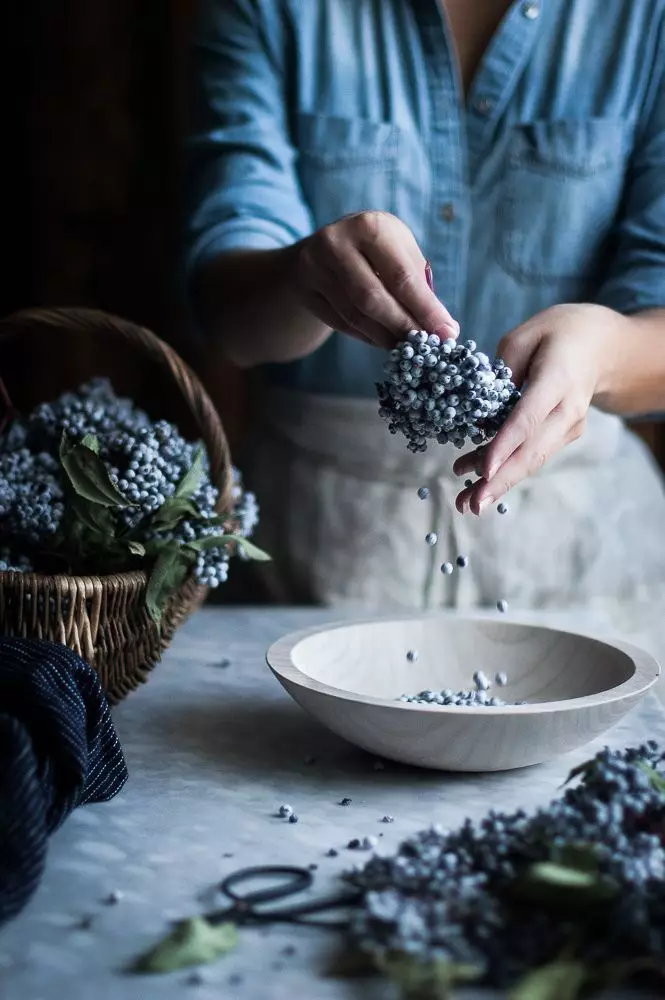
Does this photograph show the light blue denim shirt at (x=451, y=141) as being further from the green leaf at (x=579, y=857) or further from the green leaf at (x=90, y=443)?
the green leaf at (x=579, y=857)

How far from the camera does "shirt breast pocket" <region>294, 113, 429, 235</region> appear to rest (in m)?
1.41

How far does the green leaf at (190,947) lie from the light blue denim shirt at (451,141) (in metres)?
0.92

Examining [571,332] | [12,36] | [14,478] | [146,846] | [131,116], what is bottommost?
[146,846]

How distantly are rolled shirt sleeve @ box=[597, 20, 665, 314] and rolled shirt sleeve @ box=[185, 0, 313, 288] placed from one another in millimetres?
411

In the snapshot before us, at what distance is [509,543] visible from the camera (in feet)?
4.82

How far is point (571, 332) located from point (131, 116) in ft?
5.62

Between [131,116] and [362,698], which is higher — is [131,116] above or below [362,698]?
above

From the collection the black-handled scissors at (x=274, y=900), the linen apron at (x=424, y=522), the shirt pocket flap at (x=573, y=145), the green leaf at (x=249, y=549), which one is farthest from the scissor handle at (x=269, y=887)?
the shirt pocket flap at (x=573, y=145)

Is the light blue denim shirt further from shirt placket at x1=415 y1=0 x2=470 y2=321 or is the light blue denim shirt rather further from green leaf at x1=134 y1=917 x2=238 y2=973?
green leaf at x1=134 y1=917 x2=238 y2=973

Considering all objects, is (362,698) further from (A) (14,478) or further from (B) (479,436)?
(A) (14,478)

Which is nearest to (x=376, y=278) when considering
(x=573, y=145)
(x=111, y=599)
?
(x=111, y=599)

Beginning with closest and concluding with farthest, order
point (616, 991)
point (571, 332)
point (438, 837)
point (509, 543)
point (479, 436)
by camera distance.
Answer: point (616, 991) → point (438, 837) → point (479, 436) → point (571, 332) → point (509, 543)

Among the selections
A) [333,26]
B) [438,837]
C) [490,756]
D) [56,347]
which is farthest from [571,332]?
[56,347]

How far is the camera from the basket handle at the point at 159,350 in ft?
3.38
